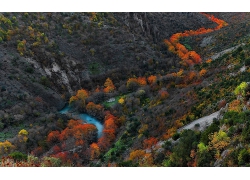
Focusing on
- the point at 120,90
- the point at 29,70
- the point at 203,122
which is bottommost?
the point at 120,90

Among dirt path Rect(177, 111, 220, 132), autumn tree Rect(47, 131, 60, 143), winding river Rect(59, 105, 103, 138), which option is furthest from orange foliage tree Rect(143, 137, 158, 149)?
winding river Rect(59, 105, 103, 138)

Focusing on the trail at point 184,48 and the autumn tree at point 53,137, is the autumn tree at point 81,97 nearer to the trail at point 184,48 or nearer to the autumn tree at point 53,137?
the autumn tree at point 53,137

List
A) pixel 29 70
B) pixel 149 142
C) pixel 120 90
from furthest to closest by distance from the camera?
pixel 120 90 → pixel 29 70 → pixel 149 142

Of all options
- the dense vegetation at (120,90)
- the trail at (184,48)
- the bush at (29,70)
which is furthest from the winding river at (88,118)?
the trail at (184,48)

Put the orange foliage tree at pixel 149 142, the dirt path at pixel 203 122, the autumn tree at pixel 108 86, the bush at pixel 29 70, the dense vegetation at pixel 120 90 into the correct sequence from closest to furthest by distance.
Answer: the dense vegetation at pixel 120 90 → the dirt path at pixel 203 122 → the orange foliage tree at pixel 149 142 → the bush at pixel 29 70 → the autumn tree at pixel 108 86

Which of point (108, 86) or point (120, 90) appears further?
point (108, 86)

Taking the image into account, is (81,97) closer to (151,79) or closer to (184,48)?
(151,79)

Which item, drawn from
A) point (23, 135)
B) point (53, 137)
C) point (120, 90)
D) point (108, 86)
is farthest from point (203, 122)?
point (108, 86)

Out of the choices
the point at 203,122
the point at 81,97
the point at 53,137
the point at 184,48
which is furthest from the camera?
the point at 184,48

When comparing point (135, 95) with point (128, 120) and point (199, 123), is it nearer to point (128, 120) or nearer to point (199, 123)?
point (128, 120)
